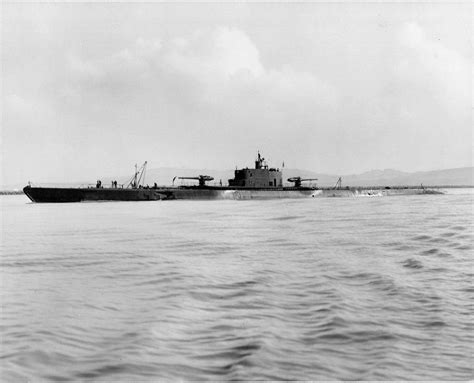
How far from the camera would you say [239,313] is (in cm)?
1001

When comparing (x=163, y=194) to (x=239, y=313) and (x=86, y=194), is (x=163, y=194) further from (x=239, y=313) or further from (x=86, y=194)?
(x=239, y=313)

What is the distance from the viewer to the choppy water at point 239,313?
23.5ft

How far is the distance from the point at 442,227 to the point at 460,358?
22963 millimetres

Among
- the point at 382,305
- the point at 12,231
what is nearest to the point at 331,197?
the point at 12,231

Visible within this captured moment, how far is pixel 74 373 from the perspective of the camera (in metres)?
6.87

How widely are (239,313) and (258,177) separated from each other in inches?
2640

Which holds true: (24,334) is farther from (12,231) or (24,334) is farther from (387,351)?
(12,231)

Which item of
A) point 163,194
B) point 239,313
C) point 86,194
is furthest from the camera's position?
point 163,194

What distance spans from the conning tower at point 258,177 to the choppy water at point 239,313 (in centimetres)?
5590

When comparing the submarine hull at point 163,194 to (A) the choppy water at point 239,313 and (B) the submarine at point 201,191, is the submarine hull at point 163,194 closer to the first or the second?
(B) the submarine at point 201,191

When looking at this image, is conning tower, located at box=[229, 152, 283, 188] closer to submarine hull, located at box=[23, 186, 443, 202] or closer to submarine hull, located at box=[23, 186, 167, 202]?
submarine hull, located at box=[23, 186, 443, 202]

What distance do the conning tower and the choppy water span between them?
5590cm

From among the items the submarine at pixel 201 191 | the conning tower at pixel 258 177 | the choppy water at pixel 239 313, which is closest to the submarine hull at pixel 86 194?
the submarine at pixel 201 191

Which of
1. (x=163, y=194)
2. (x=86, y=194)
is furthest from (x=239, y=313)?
(x=163, y=194)
